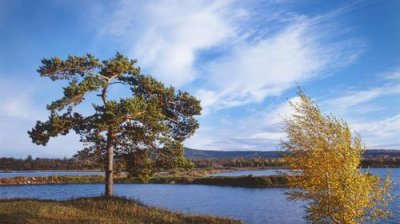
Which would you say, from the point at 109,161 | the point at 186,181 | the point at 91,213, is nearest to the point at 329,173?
the point at 91,213

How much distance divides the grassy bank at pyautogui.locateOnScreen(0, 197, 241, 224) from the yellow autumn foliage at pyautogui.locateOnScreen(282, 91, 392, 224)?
923cm

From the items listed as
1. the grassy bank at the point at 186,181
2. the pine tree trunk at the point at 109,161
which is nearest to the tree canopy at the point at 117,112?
the pine tree trunk at the point at 109,161

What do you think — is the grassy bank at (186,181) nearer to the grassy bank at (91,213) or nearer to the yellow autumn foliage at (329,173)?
the grassy bank at (91,213)

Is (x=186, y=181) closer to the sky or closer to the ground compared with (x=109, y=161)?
closer to the ground

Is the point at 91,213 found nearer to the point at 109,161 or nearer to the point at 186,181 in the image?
the point at 109,161

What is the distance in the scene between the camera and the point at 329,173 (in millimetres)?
23453

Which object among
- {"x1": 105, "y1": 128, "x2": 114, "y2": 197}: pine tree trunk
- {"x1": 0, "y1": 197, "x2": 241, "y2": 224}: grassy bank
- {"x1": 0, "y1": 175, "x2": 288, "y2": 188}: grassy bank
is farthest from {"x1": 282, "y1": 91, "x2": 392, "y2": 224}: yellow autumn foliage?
{"x1": 0, "y1": 175, "x2": 288, "y2": 188}: grassy bank

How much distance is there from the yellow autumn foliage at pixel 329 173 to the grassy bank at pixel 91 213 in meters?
9.23

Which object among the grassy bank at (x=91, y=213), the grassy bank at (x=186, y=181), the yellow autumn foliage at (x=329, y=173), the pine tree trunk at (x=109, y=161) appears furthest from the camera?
the grassy bank at (x=186, y=181)

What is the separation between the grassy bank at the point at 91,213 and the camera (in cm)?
2759

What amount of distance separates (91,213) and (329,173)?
17.2 m

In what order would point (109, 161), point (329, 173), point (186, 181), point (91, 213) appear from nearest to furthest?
1. point (329, 173)
2. point (91, 213)
3. point (109, 161)
4. point (186, 181)

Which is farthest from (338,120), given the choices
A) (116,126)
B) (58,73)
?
(58,73)

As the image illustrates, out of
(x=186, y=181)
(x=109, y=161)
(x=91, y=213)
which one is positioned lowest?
(x=91, y=213)
